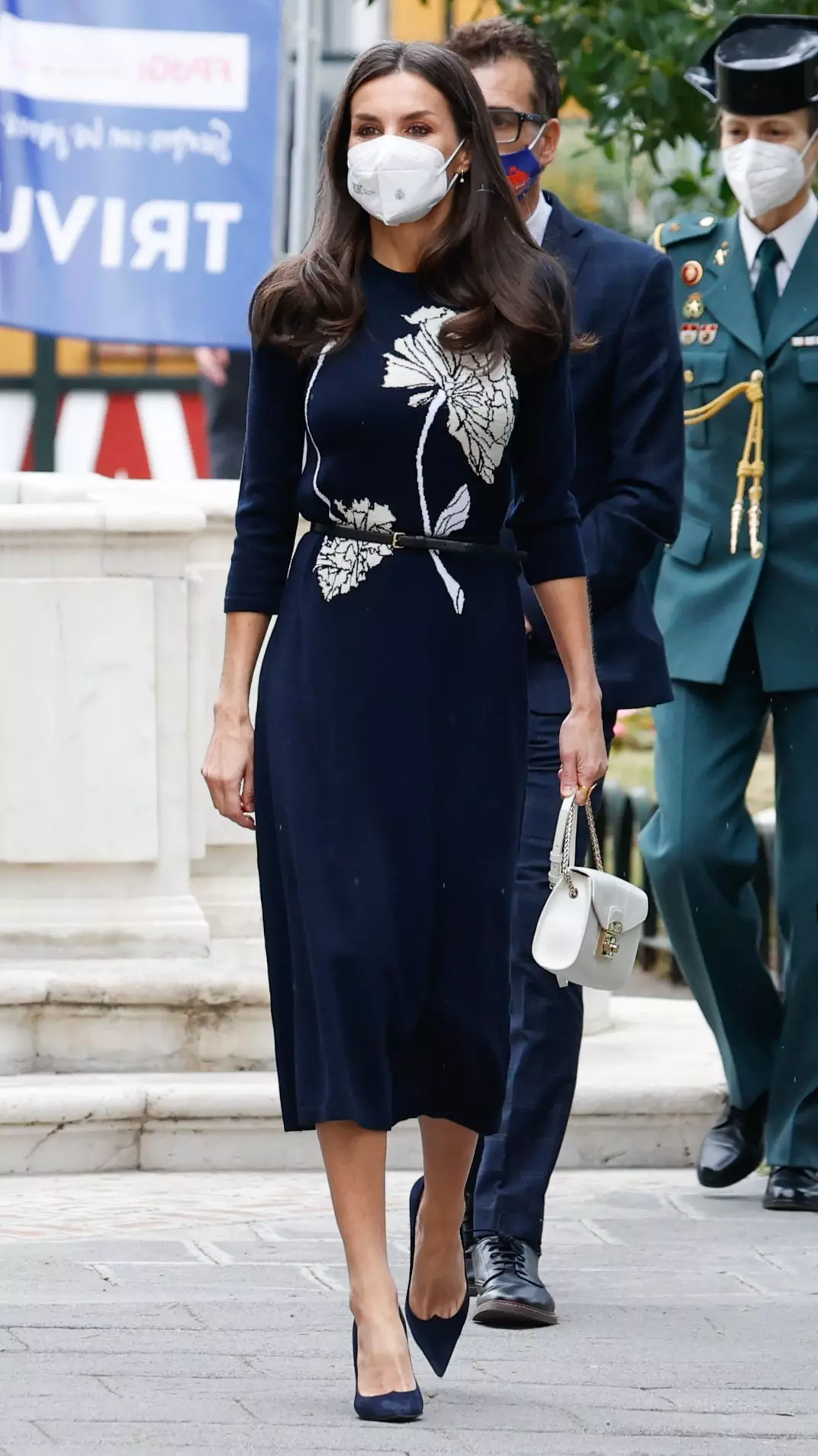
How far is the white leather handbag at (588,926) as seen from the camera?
4207mm

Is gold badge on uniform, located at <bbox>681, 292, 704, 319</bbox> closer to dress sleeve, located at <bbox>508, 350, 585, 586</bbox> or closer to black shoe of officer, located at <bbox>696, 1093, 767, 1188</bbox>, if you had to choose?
black shoe of officer, located at <bbox>696, 1093, 767, 1188</bbox>

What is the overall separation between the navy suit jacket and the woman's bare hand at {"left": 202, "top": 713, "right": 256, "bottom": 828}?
1031mm

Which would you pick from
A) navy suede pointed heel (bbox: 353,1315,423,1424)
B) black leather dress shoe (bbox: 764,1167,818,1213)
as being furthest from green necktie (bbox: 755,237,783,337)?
navy suede pointed heel (bbox: 353,1315,423,1424)

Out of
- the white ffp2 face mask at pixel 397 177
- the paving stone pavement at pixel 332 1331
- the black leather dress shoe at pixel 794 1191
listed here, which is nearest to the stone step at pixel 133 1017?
the paving stone pavement at pixel 332 1331

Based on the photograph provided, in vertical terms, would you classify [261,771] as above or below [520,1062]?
above

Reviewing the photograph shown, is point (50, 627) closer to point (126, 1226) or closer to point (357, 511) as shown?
point (126, 1226)

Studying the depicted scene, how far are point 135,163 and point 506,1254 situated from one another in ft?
15.9

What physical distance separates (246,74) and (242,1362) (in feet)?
17.7

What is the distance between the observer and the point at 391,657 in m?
3.98

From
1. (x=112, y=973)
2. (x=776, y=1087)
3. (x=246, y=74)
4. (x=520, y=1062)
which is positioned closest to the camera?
(x=520, y=1062)

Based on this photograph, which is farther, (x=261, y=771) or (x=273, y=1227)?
(x=273, y=1227)

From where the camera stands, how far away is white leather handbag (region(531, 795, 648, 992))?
4207 millimetres

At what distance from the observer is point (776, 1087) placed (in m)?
5.86

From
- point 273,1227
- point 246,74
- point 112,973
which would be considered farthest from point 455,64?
Result: point 246,74
